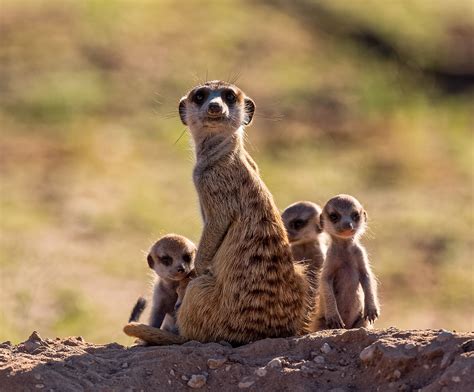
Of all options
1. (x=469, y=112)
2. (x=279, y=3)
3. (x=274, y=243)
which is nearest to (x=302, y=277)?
(x=274, y=243)

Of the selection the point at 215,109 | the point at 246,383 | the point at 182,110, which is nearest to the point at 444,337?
the point at 246,383

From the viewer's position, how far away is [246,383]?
19.1 feet

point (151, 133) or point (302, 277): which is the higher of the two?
point (151, 133)

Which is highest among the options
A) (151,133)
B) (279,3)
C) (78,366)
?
(279,3)

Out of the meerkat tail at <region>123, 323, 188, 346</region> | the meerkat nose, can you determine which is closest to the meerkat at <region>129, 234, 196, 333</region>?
the meerkat tail at <region>123, 323, 188, 346</region>

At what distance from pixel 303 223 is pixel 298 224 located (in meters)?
0.04

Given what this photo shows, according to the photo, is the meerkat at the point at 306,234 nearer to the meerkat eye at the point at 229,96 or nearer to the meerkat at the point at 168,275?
the meerkat at the point at 168,275

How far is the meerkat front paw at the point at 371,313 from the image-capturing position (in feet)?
22.6

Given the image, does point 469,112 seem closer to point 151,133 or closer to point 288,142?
point 288,142

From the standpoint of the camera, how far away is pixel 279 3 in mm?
27516

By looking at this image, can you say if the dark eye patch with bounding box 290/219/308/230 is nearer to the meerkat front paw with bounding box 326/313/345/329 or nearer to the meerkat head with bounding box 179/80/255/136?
the meerkat head with bounding box 179/80/255/136

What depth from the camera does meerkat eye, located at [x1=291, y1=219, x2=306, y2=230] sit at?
7926 mm

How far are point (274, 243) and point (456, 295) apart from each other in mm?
9398

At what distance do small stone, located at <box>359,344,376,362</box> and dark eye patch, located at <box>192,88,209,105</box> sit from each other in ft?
7.29
